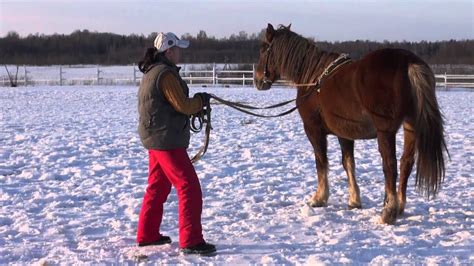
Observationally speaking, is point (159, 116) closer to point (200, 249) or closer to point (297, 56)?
point (200, 249)

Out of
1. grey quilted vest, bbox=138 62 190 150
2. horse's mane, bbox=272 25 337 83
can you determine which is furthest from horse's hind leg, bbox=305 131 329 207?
grey quilted vest, bbox=138 62 190 150

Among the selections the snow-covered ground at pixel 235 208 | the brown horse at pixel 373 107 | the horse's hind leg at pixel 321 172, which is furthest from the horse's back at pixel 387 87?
the snow-covered ground at pixel 235 208

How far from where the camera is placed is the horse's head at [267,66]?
584cm

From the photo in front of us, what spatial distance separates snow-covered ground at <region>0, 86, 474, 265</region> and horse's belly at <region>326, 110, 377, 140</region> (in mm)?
733

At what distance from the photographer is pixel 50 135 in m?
10.2

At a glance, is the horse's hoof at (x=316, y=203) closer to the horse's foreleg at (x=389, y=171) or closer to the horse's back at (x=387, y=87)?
the horse's foreleg at (x=389, y=171)

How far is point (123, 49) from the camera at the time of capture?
6262 cm

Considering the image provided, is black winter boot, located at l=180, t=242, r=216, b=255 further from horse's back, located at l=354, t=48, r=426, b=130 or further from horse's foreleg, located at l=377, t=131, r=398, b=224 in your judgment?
horse's back, located at l=354, t=48, r=426, b=130

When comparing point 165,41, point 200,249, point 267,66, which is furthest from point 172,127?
point 267,66

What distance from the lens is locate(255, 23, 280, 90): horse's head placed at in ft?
19.2

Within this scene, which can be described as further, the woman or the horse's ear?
the horse's ear

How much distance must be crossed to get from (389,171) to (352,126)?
1.77ft

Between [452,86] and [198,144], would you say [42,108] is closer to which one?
[198,144]

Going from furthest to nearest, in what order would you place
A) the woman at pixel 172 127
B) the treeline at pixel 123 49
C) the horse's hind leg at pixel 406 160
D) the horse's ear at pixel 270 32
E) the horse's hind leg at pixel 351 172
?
the treeline at pixel 123 49
the horse's ear at pixel 270 32
the horse's hind leg at pixel 351 172
the horse's hind leg at pixel 406 160
the woman at pixel 172 127
